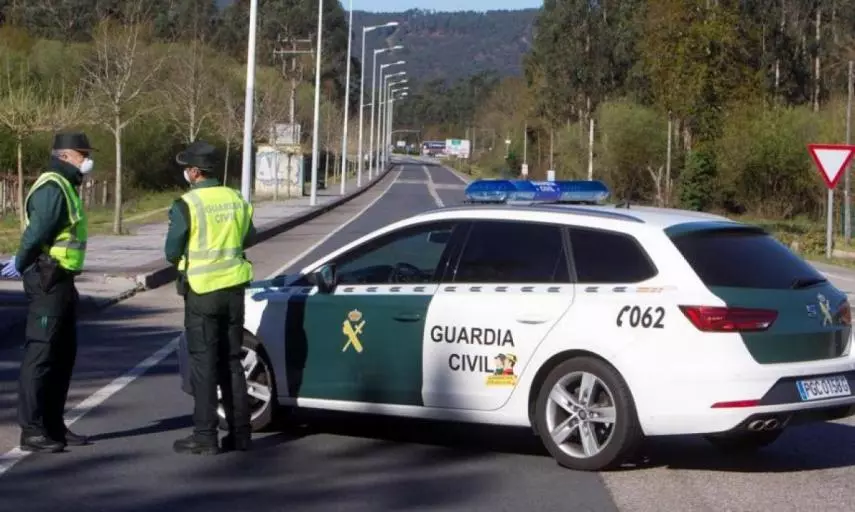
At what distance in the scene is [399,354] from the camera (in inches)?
340

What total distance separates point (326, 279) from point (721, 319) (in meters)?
2.60

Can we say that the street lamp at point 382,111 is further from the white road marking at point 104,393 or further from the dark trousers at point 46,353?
the dark trousers at point 46,353

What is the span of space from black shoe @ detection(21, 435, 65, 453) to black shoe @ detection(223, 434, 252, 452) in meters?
0.99

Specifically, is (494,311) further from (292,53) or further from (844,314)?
(292,53)

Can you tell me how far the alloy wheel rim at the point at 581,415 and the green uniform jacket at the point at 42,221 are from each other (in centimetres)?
307

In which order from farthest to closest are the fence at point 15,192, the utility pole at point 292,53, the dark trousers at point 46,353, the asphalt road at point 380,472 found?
the utility pole at point 292,53
the fence at point 15,192
the dark trousers at point 46,353
the asphalt road at point 380,472

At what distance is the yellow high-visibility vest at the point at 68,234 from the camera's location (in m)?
8.30

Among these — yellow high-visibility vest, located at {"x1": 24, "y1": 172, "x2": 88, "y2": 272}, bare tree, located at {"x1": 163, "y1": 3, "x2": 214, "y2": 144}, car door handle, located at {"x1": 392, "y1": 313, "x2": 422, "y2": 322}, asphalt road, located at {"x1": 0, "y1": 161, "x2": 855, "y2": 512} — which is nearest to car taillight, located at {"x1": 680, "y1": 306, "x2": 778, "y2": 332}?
asphalt road, located at {"x1": 0, "y1": 161, "x2": 855, "y2": 512}

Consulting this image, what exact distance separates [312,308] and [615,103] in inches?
2373

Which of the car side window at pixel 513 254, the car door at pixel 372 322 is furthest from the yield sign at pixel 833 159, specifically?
the car side window at pixel 513 254

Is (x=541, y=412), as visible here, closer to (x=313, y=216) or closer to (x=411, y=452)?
(x=411, y=452)

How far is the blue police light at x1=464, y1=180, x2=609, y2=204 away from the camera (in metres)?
9.88

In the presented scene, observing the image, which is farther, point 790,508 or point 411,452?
point 411,452

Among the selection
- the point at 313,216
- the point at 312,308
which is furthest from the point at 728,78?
the point at 312,308
